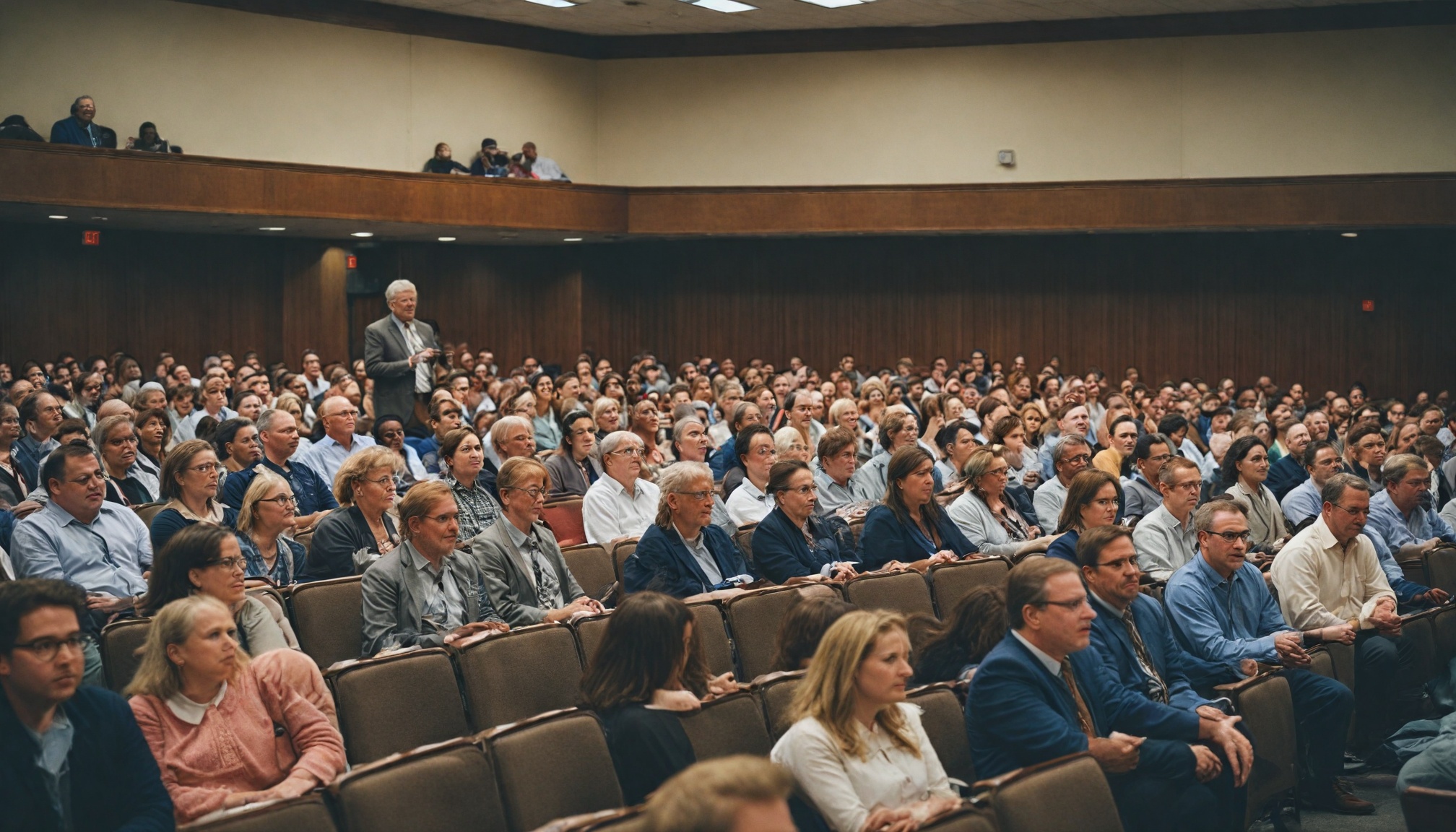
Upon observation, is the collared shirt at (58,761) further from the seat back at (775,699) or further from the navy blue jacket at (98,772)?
the seat back at (775,699)

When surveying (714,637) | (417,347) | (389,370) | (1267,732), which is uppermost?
(417,347)

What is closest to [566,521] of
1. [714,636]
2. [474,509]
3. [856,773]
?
[474,509]

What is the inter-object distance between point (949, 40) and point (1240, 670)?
13.4m

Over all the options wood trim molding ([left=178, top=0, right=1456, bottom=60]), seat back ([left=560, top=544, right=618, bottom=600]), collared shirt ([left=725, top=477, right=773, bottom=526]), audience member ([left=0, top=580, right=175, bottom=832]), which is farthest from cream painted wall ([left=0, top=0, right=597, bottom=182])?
audience member ([left=0, top=580, right=175, bottom=832])

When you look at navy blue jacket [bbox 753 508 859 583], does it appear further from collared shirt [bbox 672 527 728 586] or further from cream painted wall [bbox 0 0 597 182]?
cream painted wall [bbox 0 0 597 182]

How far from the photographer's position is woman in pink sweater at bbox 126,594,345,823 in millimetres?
2973

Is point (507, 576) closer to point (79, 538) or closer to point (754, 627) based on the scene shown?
point (754, 627)

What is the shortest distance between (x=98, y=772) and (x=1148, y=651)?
3.00 meters

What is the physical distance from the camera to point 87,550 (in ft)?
15.0

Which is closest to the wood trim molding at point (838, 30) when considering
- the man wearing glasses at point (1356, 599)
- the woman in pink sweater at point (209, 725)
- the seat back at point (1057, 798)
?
the man wearing glasses at point (1356, 599)

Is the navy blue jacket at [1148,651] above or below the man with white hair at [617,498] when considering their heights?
below

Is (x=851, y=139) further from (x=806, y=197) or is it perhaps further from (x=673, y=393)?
(x=673, y=393)

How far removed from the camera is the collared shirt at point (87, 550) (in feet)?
14.6

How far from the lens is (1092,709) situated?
3.72 metres
